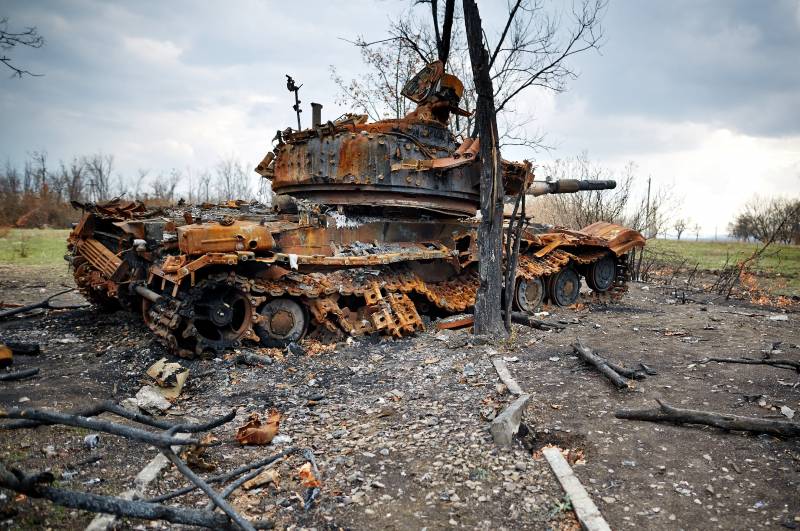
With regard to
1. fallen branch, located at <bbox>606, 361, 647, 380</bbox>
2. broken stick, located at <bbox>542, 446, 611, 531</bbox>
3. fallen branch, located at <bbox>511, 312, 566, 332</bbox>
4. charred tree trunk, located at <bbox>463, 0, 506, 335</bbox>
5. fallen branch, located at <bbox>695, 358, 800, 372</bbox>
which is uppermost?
charred tree trunk, located at <bbox>463, 0, 506, 335</bbox>

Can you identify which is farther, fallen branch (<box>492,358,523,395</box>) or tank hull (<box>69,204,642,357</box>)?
tank hull (<box>69,204,642,357</box>)

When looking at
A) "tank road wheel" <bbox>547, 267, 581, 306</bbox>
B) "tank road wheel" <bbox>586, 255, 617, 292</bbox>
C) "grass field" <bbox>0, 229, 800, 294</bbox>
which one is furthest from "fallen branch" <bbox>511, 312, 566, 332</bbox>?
"grass field" <bbox>0, 229, 800, 294</bbox>

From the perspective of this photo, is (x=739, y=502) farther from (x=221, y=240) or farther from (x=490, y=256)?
(x=221, y=240)

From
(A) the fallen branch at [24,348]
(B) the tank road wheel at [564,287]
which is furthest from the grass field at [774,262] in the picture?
(A) the fallen branch at [24,348]

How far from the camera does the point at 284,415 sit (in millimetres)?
5836

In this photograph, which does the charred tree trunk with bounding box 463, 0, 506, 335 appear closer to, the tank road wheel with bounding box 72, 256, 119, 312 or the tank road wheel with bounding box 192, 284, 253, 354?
the tank road wheel with bounding box 192, 284, 253, 354

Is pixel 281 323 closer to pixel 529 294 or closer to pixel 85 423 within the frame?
pixel 85 423

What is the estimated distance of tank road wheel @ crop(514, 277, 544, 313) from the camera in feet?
36.7

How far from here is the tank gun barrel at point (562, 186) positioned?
1203 centimetres

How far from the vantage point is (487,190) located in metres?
8.37

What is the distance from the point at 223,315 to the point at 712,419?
5.91 metres

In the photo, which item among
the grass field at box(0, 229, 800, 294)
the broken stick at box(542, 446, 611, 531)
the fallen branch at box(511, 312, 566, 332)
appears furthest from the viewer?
the grass field at box(0, 229, 800, 294)

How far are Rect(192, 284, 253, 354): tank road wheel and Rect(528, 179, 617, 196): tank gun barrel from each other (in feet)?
21.8

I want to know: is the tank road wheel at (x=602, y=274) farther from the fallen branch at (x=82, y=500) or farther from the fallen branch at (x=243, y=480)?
the fallen branch at (x=82, y=500)
